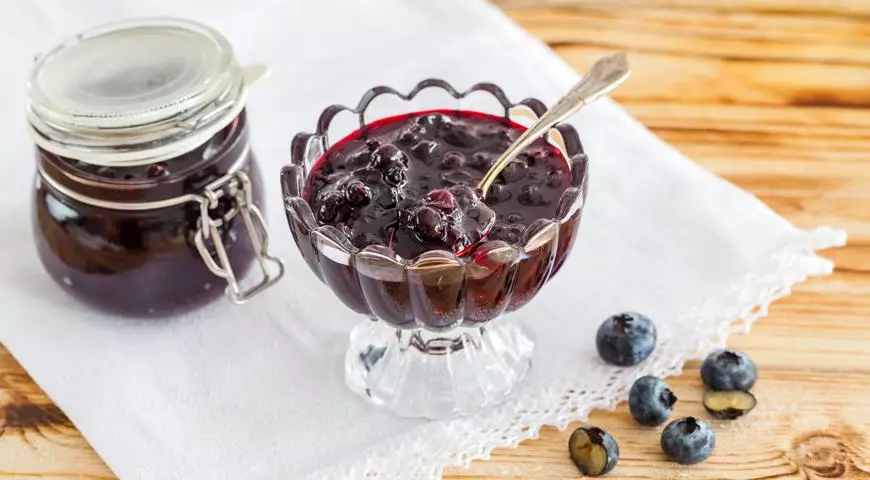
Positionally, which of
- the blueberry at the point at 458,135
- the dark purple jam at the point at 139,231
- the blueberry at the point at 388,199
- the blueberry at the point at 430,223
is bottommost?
the dark purple jam at the point at 139,231

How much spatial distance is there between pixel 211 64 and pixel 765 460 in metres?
0.95

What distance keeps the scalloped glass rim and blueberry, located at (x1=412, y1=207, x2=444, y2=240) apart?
3 cm

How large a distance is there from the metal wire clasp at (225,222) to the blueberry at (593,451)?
0.53 metres

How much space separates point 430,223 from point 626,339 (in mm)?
409

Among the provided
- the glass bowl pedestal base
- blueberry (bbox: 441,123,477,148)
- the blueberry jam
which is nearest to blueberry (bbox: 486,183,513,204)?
the blueberry jam

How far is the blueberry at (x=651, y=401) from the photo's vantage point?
60.1 inches

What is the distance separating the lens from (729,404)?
154cm

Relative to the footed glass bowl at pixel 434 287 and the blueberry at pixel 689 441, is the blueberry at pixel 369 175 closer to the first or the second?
the footed glass bowl at pixel 434 287

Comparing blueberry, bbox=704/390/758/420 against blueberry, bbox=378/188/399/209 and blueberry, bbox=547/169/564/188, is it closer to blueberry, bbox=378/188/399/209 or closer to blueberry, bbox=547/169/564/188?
blueberry, bbox=547/169/564/188

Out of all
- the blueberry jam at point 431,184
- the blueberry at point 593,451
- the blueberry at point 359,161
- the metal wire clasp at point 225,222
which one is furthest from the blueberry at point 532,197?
the metal wire clasp at point 225,222

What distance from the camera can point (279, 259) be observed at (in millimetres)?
1740

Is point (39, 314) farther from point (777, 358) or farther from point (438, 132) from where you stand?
point (777, 358)

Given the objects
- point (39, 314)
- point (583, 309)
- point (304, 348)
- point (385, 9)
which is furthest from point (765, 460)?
point (385, 9)

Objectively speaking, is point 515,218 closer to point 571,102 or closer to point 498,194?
point 498,194
